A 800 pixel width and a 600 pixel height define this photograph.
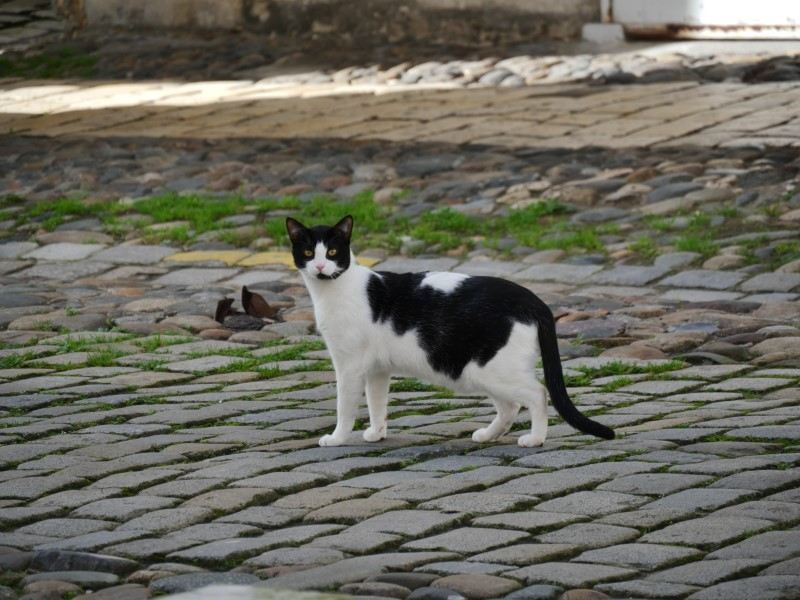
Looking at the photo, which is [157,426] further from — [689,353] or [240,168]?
[240,168]

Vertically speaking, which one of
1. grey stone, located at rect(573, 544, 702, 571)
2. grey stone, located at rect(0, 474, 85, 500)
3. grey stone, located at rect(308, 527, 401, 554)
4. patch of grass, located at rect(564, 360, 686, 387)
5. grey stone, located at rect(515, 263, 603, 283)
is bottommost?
grey stone, located at rect(515, 263, 603, 283)

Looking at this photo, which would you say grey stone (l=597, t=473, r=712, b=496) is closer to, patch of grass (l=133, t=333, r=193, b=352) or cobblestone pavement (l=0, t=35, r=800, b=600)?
cobblestone pavement (l=0, t=35, r=800, b=600)

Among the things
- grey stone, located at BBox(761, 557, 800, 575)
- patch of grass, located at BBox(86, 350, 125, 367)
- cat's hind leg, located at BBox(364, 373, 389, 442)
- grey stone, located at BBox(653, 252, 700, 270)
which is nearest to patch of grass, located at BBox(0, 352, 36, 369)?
patch of grass, located at BBox(86, 350, 125, 367)

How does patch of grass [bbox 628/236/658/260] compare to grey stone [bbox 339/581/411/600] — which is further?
patch of grass [bbox 628/236/658/260]

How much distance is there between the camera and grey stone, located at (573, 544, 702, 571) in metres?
3.75

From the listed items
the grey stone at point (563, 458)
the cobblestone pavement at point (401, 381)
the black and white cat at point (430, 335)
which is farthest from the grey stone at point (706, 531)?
the black and white cat at point (430, 335)

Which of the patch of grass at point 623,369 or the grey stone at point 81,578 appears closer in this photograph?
the grey stone at point 81,578

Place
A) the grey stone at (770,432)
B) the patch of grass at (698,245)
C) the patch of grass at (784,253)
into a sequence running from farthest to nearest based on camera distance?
the patch of grass at (698,245)
the patch of grass at (784,253)
the grey stone at (770,432)

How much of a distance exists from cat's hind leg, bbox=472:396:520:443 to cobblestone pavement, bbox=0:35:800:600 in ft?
0.15

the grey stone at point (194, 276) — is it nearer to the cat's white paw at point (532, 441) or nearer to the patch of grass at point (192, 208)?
the patch of grass at point (192, 208)

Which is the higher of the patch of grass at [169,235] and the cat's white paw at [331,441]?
the cat's white paw at [331,441]

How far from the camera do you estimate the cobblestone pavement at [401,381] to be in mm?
3957

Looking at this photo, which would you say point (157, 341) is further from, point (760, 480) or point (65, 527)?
point (760, 480)

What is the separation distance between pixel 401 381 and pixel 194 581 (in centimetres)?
275
